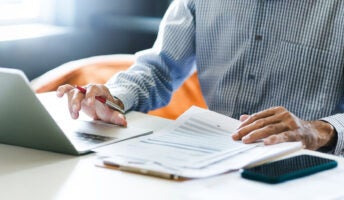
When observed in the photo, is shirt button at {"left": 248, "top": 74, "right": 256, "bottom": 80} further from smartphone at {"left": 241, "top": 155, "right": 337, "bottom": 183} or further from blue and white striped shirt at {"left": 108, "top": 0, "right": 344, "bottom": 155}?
smartphone at {"left": 241, "top": 155, "right": 337, "bottom": 183}

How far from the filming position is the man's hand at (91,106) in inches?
57.3

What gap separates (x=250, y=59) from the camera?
1.88 m

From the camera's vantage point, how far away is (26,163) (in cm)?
117

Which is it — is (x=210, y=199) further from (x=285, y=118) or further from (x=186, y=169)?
(x=285, y=118)

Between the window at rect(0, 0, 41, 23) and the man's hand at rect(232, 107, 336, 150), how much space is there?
52.9 inches

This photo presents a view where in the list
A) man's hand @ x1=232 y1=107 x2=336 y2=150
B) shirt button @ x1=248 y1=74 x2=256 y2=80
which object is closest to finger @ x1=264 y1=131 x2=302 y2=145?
man's hand @ x1=232 y1=107 x2=336 y2=150

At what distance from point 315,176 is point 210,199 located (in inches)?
9.1

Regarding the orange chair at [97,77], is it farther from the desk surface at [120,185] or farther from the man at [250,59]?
the desk surface at [120,185]

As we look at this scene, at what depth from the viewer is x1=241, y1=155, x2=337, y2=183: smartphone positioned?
1076 millimetres

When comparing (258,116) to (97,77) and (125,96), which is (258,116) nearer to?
(125,96)

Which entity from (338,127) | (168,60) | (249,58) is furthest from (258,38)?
(338,127)

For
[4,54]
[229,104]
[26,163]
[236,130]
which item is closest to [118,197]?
[26,163]

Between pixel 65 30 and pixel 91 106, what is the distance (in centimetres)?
113

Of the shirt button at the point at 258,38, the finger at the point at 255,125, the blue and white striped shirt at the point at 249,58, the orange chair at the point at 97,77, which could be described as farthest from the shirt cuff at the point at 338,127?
the orange chair at the point at 97,77
